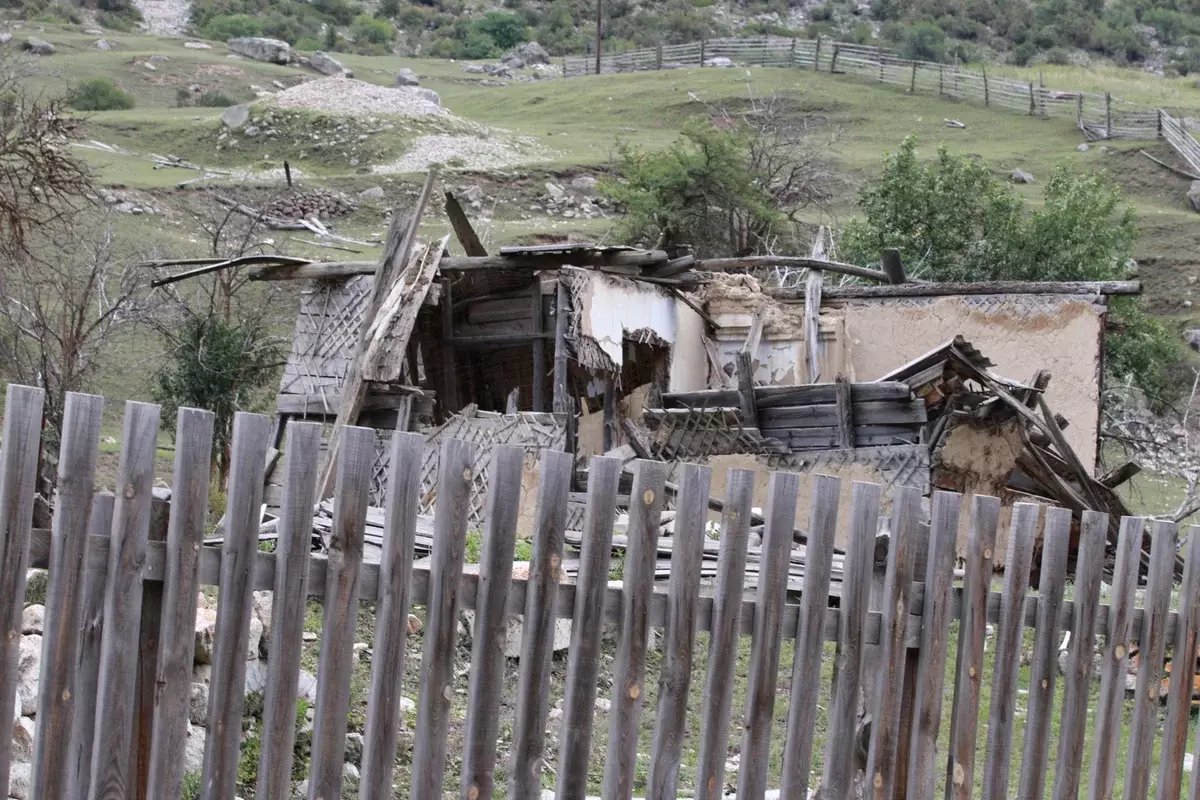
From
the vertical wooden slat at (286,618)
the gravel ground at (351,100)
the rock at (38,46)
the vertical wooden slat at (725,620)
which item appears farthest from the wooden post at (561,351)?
the rock at (38,46)

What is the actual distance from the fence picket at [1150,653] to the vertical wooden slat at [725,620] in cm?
189

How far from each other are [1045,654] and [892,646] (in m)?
0.66

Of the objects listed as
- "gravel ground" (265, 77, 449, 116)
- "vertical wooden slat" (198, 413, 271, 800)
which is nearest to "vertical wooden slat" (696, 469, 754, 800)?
"vertical wooden slat" (198, 413, 271, 800)

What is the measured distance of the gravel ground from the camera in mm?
41656

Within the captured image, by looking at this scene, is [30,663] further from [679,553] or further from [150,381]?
[150,381]

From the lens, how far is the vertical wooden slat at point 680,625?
3.54 meters

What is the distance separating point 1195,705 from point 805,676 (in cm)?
547

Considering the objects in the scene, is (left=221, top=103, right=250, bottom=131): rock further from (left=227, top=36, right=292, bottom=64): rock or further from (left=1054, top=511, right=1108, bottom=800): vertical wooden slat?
(left=1054, top=511, right=1108, bottom=800): vertical wooden slat

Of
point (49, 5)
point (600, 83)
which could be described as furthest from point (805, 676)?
point (49, 5)

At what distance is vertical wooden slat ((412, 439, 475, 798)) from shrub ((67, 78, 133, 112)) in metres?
44.6

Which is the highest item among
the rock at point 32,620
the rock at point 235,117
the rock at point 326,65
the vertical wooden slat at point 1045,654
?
the rock at point 326,65

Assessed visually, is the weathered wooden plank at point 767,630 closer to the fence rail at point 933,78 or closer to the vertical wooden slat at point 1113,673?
the vertical wooden slat at point 1113,673

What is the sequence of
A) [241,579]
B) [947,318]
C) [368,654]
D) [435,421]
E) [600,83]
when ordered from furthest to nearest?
[600,83] < [947,318] < [435,421] < [368,654] < [241,579]

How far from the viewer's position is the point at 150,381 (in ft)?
65.5
